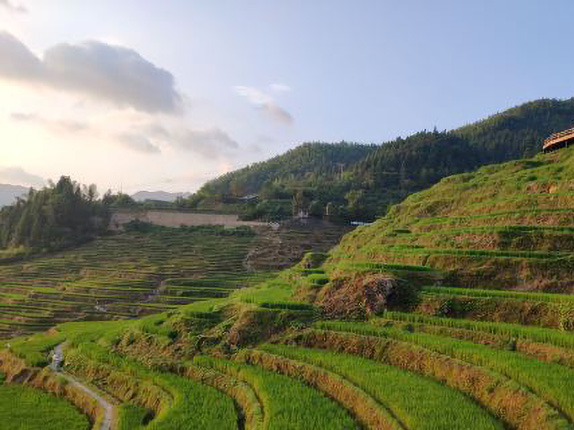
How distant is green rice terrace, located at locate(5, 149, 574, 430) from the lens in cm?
1127

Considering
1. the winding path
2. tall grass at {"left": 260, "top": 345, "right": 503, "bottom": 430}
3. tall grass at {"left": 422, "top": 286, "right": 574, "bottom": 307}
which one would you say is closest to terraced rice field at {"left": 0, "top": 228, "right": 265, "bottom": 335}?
the winding path

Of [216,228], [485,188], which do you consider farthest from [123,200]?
[485,188]

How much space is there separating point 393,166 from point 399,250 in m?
72.2

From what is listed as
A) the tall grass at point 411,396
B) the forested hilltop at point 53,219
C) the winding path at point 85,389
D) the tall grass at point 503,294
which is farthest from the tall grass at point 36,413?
the forested hilltop at point 53,219

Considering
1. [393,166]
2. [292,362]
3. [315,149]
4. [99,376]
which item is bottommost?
[99,376]

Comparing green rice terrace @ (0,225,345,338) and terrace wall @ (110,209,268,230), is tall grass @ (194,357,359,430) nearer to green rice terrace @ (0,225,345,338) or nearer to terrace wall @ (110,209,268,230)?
green rice terrace @ (0,225,345,338)

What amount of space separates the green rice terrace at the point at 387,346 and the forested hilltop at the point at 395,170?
41.3 m

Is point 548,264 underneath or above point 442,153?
underneath

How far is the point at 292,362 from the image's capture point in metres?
14.7

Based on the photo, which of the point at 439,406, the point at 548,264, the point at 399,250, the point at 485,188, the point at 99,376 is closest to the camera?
the point at 439,406

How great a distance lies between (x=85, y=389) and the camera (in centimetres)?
1716

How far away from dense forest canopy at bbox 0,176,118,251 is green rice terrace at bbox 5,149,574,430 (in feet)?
112

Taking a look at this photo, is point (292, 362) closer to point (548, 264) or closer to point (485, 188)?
point (548, 264)

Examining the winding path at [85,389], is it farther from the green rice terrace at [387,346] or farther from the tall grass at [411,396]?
the tall grass at [411,396]
